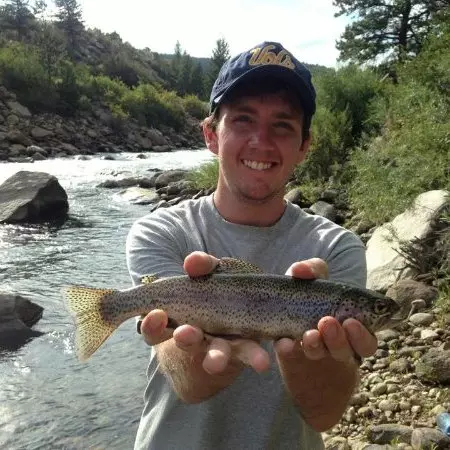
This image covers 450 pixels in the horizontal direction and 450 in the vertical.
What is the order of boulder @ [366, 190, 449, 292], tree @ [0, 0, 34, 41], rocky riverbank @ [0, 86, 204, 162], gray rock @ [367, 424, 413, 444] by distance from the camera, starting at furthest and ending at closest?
tree @ [0, 0, 34, 41]
rocky riverbank @ [0, 86, 204, 162]
boulder @ [366, 190, 449, 292]
gray rock @ [367, 424, 413, 444]

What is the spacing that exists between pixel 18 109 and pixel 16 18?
56162mm

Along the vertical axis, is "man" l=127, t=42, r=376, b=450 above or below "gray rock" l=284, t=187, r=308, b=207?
above

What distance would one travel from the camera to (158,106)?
5156 centimetres

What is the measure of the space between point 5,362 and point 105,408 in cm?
176

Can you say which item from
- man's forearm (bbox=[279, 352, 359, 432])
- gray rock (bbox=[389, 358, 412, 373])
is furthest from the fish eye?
gray rock (bbox=[389, 358, 412, 373])

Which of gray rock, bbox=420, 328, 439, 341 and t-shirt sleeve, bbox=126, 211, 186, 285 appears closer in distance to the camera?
t-shirt sleeve, bbox=126, 211, 186, 285

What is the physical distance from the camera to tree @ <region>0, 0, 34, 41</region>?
83.4 m

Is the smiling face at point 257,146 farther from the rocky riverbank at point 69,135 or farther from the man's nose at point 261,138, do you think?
the rocky riverbank at point 69,135

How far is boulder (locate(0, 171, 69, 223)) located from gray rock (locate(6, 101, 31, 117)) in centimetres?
2084

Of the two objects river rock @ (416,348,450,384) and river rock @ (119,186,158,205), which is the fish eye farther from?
river rock @ (119,186,158,205)

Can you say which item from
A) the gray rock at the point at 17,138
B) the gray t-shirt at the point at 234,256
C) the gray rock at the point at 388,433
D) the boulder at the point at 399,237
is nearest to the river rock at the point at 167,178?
the gray rock at the point at 17,138

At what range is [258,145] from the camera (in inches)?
112

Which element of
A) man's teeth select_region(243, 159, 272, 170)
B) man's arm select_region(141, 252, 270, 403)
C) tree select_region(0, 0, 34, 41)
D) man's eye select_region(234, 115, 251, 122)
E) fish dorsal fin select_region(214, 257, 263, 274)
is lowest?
man's arm select_region(141, 252, 270, 403)

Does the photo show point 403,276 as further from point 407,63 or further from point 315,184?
point 407,63
